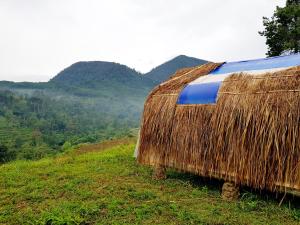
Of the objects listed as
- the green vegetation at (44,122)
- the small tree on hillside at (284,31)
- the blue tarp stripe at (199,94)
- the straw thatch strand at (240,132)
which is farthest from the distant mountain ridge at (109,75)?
the straw thatch strand at (240,132)

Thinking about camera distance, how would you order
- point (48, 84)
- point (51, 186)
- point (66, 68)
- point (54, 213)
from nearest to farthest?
point (54, 213) → point (51, 186) → point (48, 84) → point (66, 68)

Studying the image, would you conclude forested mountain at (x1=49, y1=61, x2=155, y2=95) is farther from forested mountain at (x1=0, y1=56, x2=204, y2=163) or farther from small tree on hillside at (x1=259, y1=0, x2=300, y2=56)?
small tree on hillside at (x1=259, y1=0, x2=300, y2=56)

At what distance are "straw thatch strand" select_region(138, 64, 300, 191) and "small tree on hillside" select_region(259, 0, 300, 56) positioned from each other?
35.8ft

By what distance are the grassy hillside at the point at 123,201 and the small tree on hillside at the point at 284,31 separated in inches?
432

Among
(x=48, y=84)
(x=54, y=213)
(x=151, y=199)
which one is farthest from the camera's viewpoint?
(x=48, y=84)

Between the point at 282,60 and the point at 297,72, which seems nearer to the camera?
the point at 297,72

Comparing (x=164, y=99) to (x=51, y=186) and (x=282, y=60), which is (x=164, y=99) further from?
(x=51, y=186)

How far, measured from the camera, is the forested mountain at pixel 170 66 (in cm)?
11862

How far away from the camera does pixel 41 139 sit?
4081cm

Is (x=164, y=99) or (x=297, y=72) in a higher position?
(x=297, y=72)

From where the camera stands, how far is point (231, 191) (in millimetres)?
6227

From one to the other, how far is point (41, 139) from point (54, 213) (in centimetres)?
3688

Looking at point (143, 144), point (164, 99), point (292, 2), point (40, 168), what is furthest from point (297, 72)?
point (292, 2)

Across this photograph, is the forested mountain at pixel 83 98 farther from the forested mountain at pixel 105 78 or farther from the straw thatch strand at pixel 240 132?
the straw thatch strand at pixel 240 132
